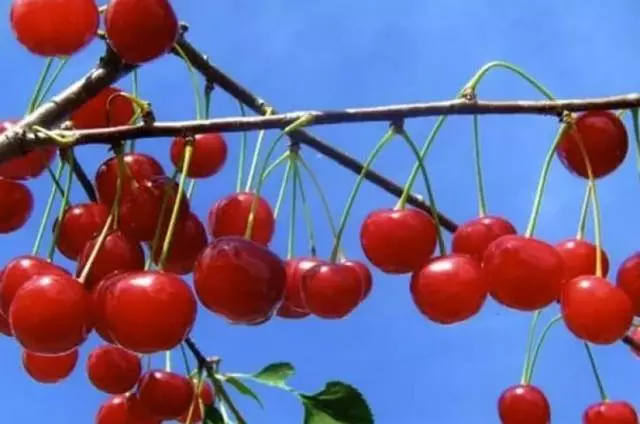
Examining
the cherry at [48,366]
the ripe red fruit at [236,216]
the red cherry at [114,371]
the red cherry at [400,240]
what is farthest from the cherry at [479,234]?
the cherry at [48,366]

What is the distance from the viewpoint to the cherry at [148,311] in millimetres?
1464

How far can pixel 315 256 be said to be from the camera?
200 cm

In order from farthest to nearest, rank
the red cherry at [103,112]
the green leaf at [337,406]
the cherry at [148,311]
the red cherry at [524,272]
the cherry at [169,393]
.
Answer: the red cherry at [103,112] < the cherry at [169,393] < the green leaf at [337,406] < the red cherry at [524,272] < the cherry at [148,311]

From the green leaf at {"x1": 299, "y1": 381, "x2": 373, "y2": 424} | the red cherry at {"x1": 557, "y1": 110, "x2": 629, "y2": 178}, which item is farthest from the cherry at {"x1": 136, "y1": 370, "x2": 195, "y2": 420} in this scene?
the red cherry at {"x1": 557, "y1": 110, "x2": 629, "y2": 178}

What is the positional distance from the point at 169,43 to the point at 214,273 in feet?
1.04

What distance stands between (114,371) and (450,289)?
25.6 inches

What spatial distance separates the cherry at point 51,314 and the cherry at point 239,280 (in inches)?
5.9

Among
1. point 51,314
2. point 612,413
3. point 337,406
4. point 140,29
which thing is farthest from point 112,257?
point 612,413

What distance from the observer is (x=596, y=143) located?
1.66 meters

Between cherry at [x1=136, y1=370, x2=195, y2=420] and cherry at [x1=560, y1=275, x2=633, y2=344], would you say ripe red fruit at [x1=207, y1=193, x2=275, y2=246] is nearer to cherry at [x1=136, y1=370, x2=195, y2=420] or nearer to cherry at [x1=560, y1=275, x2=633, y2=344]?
cherry at [x1=136, y1=370, x2=195, y2=420]

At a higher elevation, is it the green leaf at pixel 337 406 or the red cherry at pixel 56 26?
the red cherry at pixel 56 26

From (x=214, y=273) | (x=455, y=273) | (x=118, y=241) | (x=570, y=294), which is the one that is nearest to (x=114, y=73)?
(x=118, y=241)

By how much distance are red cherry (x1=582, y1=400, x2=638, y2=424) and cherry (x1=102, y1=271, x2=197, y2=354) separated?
2.67 ft

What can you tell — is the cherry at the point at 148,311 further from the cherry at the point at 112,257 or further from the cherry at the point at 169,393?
the cherry at the point at 169,393
